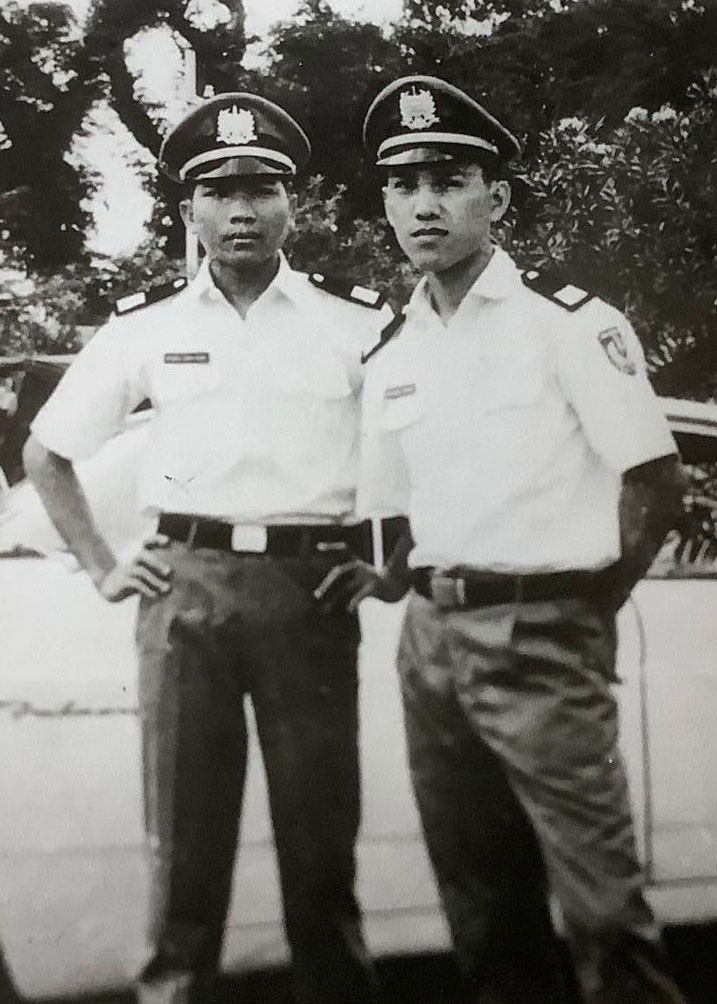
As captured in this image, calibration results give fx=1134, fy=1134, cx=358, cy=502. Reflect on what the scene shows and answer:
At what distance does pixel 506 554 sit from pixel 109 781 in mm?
818

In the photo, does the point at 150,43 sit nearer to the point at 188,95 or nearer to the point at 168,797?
the point at 188,95

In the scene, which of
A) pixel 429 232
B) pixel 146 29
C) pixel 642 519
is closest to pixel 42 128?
pixel 146 29

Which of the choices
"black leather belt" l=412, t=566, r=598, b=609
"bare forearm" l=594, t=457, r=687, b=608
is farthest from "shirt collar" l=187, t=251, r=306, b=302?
"bare forearm" l=594, t=457, r=687, b=608

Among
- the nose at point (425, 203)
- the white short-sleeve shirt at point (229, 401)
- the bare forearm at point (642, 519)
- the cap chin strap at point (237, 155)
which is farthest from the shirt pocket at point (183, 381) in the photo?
the bare forearm at point (642, 519)

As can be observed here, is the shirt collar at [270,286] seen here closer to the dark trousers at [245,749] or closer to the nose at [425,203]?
the nose at [425,203]

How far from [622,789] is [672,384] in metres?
0.77

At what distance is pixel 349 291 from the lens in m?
2.16

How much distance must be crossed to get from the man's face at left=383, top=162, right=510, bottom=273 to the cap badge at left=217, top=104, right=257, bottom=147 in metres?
0.28

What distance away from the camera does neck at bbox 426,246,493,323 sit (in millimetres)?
2113

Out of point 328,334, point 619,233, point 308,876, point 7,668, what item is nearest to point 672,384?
point 619,233

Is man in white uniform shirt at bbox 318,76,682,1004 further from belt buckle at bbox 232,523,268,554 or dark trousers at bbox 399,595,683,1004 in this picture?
belt buckle at bbox 232,523,268,554

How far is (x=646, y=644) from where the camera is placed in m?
2.12

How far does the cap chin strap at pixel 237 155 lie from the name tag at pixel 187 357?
0.34 meters

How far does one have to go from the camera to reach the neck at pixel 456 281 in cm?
211
